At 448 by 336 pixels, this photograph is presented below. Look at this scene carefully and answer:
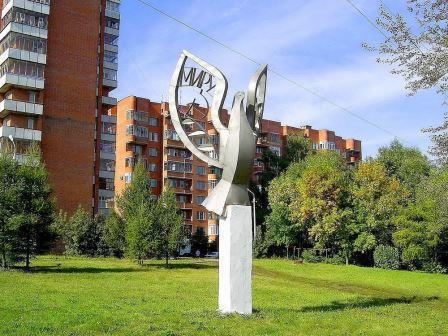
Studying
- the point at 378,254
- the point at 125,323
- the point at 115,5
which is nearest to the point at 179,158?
the point at 115,5

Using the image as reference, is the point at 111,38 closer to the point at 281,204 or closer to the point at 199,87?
the point at 281,204

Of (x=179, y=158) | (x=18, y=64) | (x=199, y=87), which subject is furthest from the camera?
(x=179, y=158)

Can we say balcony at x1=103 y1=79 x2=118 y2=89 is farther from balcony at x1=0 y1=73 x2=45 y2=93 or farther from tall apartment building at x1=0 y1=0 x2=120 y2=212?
balcony at x1=0 y1=73 x2=45 y2=93

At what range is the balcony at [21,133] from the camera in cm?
5241

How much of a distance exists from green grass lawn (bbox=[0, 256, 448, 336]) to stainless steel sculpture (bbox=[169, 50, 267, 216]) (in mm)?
3588

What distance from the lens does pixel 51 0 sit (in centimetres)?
5644

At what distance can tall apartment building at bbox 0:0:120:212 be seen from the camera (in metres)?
53.6

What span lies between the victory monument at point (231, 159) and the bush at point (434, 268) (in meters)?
35.7

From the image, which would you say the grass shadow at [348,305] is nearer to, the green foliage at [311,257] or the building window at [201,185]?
the green foliage at [311,257]

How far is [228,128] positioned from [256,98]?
145 cm

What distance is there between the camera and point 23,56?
53.5m

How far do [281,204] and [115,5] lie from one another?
30.1m

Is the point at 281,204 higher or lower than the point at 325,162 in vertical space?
lower

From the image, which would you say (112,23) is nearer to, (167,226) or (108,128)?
(108,128)
